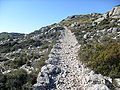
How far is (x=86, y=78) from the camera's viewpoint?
A: 12211 mm

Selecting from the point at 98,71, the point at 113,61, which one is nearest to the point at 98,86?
the point at 98,71

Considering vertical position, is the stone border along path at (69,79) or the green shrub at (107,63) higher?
the green shrub at (107,63)

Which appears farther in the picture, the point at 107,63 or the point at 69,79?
the point at 107,63

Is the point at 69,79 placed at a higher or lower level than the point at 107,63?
lower

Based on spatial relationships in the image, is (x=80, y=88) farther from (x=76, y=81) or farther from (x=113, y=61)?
(x=113, y=61)

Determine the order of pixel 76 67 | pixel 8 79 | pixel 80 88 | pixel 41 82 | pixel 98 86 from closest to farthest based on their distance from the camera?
pixel 98 86 → pixel 80 88 → pixel 41 82 → pixel 8 79 → pixel 76 67

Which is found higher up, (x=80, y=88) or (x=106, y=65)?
(x=106, y=65)

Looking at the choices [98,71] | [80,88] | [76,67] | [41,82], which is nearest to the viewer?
[80,88]

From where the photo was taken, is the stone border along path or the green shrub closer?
the stone border along path

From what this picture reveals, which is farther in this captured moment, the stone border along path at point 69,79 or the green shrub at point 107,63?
the green shrub at point 107,63

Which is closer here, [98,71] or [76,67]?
[98,71]

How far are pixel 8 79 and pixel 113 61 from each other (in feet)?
25.7

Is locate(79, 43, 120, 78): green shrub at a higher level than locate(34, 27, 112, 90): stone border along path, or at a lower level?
higher

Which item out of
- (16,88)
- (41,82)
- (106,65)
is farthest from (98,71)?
(16,88)
